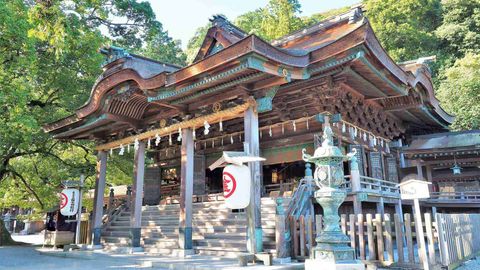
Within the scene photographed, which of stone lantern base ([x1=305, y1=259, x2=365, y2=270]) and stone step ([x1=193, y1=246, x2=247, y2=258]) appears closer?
stone lantern base ([x1=305, y1=259, x2=365, y2=270])

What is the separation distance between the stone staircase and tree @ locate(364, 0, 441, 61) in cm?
2572

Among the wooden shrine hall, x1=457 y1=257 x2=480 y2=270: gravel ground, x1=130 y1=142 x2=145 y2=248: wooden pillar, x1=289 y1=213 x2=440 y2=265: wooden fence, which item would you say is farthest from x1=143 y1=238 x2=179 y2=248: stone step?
x1=457 y1=257 x2=480 y2=270: gravel ground

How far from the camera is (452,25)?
1275 inches

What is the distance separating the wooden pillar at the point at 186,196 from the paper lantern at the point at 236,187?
2.32 metres

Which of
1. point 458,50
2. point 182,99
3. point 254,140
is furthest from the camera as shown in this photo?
point 458,50

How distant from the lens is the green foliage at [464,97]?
807 inches

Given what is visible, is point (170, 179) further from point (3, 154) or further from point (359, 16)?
point (359, 16)

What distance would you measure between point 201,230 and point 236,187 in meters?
3.19

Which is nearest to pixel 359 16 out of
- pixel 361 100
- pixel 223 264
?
pixel 361 100

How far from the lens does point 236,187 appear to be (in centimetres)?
725

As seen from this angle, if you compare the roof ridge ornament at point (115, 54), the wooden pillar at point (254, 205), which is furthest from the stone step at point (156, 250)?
the roof ridge ornament at point (115, 54)

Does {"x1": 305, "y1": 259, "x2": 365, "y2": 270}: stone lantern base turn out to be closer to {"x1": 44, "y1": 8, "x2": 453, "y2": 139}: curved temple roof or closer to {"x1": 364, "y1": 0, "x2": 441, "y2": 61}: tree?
{"x1": 44, "y1": 8, "x2": 453, "y2": 139}: curved temple roof

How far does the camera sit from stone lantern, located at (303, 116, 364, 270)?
5.53 metres

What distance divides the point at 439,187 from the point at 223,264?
51.5ft
